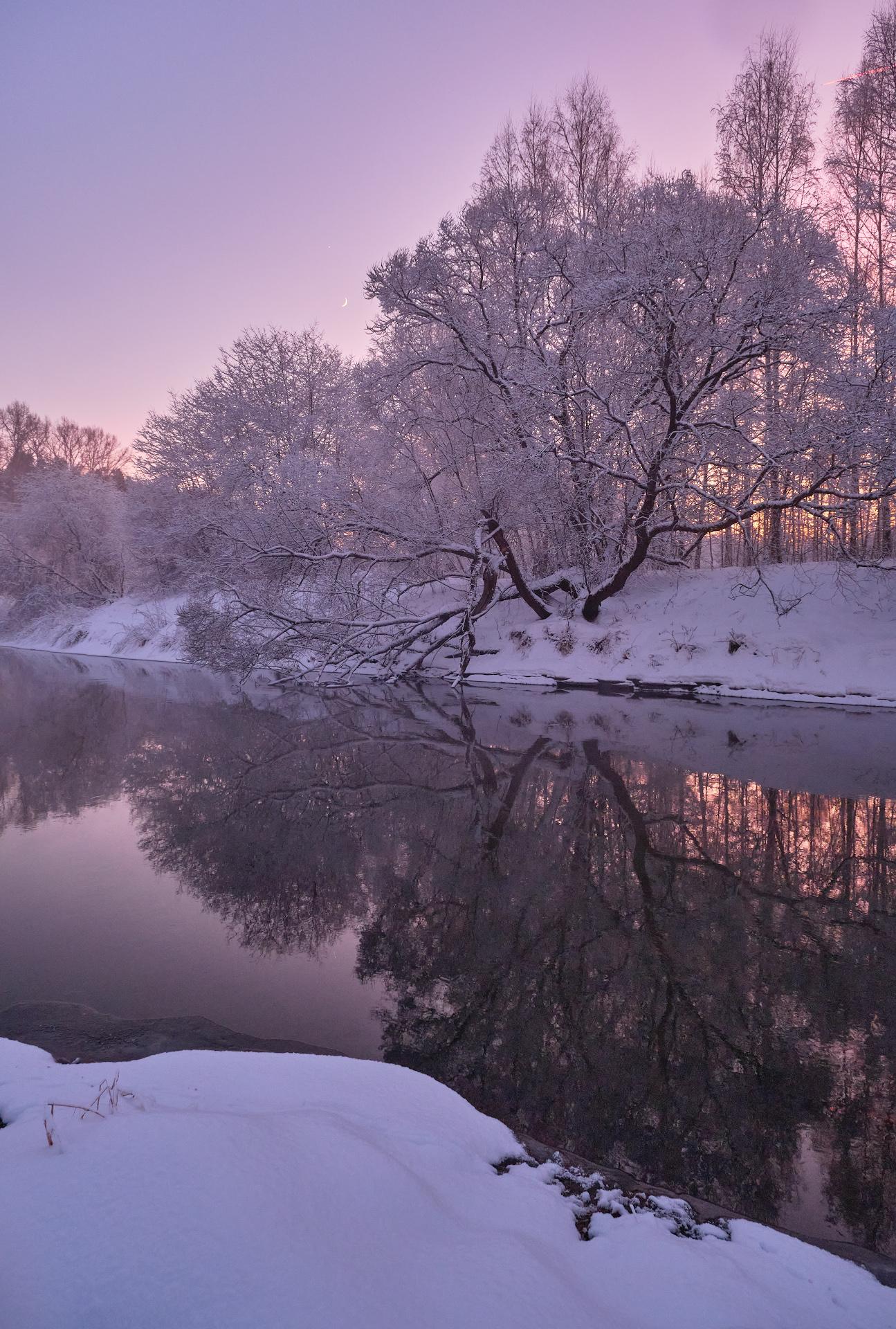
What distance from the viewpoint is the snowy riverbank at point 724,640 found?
14.2m

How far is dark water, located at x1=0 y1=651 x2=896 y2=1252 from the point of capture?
3.07 metres

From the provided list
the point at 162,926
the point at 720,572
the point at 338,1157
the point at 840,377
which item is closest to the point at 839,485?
the point at 840,377

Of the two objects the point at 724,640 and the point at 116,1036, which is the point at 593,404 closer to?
the point at 724,640

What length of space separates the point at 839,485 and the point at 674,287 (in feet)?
18.0

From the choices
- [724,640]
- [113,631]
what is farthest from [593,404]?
[113,631]

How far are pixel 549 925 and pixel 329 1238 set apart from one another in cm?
318

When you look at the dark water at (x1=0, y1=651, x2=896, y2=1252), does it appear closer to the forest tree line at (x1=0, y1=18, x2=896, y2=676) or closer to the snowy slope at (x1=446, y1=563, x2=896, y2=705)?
the snowy slope at (x1=446, y1=563, x2=896, y2=705)

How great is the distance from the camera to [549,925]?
4859 millimetres

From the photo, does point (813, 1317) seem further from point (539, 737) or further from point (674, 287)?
point (674, 287)

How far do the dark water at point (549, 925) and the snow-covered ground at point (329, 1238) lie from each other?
527mm

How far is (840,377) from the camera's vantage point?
46.0ft

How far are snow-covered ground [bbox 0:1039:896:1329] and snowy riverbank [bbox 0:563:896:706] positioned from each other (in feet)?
42.1

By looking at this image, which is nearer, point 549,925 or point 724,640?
point 549,925

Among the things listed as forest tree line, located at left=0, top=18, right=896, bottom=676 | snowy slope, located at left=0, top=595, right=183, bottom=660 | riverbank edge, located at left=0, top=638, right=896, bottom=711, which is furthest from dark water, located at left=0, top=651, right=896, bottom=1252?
snowy slope, located at left=0, top=595, right=183, bottom=660
